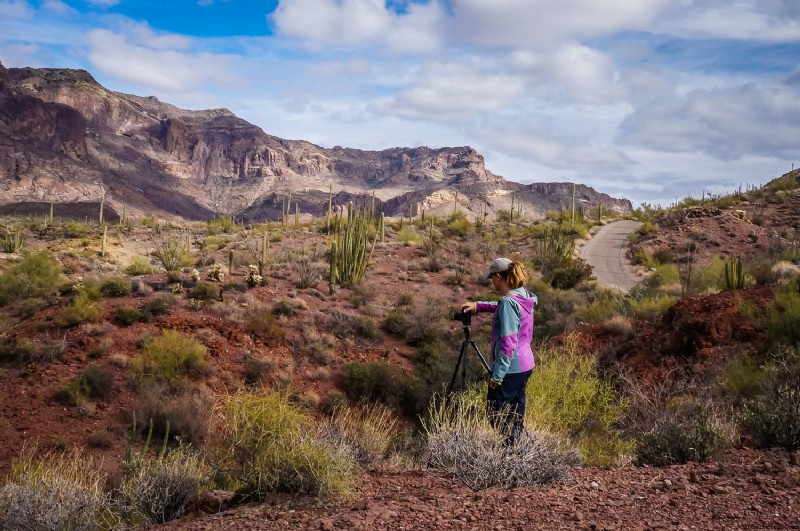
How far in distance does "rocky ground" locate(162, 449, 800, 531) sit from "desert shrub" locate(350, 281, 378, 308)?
13.0m

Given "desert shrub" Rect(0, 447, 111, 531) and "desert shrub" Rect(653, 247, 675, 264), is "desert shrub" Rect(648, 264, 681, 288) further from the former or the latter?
"desert shrub" Rect(0, 447, 111, 531)

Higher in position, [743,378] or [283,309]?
[743,378]

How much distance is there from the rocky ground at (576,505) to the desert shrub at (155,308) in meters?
9.98

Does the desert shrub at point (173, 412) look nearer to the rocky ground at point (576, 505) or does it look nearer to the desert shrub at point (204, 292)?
the desert shrub at point (204, 292)

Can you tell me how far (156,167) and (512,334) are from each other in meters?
176

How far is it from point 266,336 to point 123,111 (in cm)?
18107

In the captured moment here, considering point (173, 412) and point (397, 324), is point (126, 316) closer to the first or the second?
point (173, 412)

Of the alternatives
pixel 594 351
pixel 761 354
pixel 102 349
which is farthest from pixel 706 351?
pixel 102 349

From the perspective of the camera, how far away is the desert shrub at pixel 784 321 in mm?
9830

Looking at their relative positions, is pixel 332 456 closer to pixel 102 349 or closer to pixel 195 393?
pixel 195 393

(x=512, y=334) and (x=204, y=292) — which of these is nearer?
(x=512, y=334)

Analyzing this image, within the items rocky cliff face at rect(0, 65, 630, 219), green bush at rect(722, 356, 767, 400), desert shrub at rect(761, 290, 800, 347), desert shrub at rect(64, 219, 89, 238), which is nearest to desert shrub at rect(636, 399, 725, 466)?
green bush at rect(722, 356, 767, 400)

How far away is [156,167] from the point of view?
548 feet

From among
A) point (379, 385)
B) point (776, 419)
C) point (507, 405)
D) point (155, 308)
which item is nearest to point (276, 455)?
point (507, 405)
